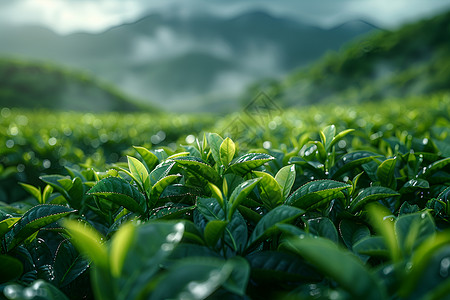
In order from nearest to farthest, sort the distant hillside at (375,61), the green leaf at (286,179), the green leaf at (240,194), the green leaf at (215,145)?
the green leaf at (240,194)
the green leaf at (286,179)
the green leaf at (215,145)
the distant hillside at (375,61)

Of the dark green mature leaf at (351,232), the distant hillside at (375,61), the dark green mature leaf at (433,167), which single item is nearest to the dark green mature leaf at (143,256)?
the dark green mature leaf at (351,232)

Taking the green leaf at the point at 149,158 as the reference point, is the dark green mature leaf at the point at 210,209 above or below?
below

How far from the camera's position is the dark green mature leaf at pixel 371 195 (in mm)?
1207

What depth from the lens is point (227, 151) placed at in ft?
4.33

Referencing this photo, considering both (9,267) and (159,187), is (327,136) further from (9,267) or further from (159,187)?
(9,267)

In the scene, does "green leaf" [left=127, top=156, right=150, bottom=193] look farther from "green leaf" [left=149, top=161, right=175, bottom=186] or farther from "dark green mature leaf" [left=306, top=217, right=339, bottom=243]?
"dark green mature leaf" [left=306, top=217, right=339, bottom=243]

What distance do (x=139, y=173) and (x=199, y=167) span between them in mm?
221

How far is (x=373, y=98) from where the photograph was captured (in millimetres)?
16844

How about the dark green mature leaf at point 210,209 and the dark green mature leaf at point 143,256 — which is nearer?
the dark green mature leaf at point 143,256

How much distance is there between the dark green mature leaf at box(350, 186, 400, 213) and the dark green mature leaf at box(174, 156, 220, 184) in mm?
512

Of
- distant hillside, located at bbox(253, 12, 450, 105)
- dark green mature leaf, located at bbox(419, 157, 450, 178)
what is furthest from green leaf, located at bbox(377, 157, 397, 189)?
distant hillside, located at bbox(253, 12, 450, 105)

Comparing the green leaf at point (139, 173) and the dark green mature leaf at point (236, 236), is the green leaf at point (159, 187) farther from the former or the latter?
the dark green mature leaf at point (236, 236)

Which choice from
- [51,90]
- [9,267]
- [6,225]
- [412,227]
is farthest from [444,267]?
[51,90]

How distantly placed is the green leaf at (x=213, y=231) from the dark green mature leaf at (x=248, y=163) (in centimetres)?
34
